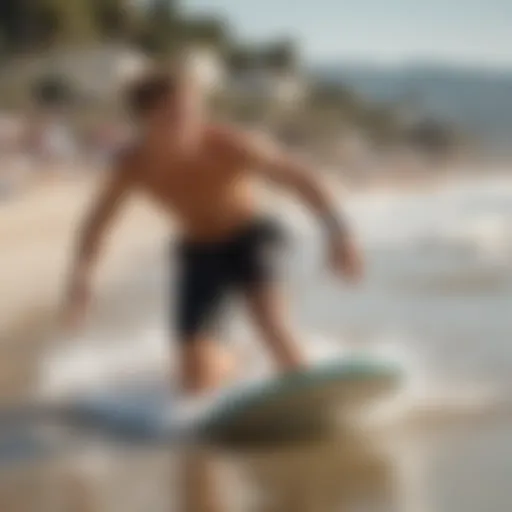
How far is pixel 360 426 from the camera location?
1.04m

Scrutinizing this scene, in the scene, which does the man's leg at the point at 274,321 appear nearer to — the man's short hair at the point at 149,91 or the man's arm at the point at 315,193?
the man's arm at the point at 315,193

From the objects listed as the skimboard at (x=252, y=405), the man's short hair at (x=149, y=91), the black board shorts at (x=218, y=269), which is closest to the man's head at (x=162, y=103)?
the man's short hair at (x=149, y=91)

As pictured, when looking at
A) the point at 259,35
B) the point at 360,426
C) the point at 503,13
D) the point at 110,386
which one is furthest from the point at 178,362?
the point at 503,13

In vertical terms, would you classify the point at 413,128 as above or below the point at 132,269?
above

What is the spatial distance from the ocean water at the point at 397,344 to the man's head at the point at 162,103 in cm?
11

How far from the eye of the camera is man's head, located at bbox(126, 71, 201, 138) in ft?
3.42

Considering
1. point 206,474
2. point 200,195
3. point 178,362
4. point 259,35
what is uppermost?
point 259,35

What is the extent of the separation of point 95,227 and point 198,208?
0.31 ft

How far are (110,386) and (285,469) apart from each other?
18cm

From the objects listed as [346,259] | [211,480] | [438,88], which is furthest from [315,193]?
[211,480]

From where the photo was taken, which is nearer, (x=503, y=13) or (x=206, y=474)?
(x=206, y=474)

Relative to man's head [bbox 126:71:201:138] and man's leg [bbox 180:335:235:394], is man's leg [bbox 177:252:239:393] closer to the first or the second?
man's leg [bbox 180:335:235:394]

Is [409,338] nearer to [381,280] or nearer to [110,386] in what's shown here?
[381,280]

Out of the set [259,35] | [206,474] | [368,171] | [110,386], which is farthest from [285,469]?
[259,35]
